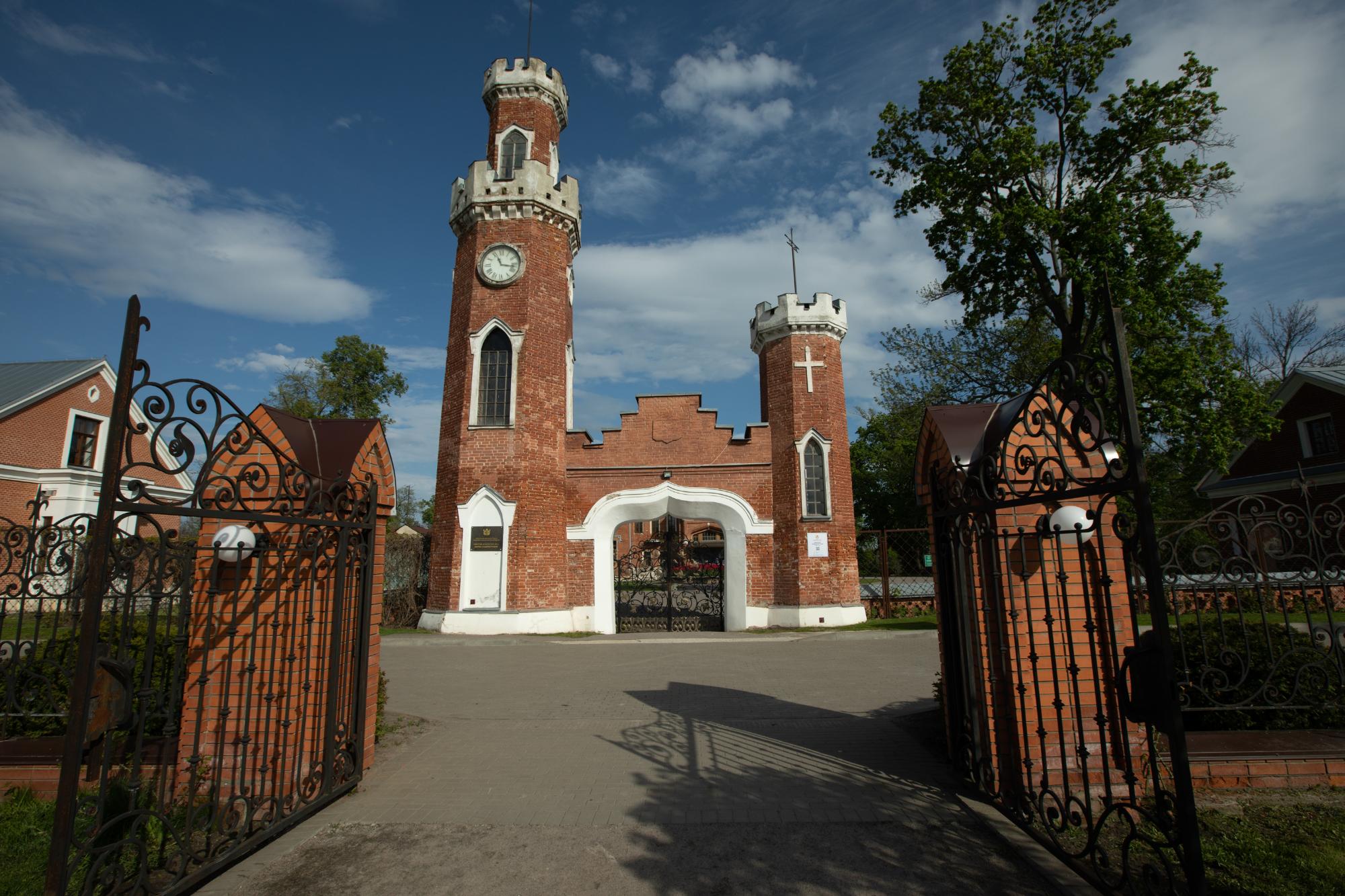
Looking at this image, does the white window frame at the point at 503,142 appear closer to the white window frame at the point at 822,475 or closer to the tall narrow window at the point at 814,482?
the white window frame at the point at 822,475

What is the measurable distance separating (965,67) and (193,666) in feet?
58.6

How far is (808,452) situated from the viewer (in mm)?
16859

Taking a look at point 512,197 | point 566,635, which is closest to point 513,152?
point 512,197

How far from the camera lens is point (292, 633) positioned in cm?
433

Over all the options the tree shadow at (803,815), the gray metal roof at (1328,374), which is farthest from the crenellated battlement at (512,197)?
the gray metal roof at (1328,374)

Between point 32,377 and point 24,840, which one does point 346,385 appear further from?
point 24,840

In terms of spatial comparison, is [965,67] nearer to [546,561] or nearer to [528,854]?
[546,561]

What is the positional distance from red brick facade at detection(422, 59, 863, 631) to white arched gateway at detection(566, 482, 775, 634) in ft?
0.17

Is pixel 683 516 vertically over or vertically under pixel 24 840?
over

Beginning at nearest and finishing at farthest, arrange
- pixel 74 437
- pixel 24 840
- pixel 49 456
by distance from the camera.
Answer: pixel 24 840
pixel 49 456
pixel 74 437

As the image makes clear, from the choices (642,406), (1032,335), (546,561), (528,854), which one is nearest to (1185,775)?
(528,854)

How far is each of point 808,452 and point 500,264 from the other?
340 inches

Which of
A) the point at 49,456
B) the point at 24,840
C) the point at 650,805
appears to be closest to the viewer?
the point at 24,840

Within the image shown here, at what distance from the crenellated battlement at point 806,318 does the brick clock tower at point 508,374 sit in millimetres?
5302
